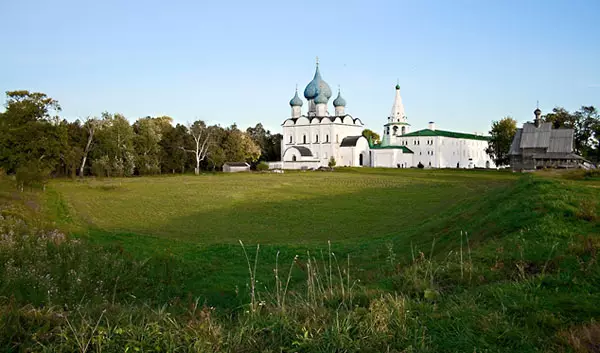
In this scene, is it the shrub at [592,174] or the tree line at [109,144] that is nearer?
the shrub at [592,174]

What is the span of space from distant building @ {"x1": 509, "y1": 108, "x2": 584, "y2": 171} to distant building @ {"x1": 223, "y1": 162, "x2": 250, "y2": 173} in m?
37.6

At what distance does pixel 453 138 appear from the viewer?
83438 mm

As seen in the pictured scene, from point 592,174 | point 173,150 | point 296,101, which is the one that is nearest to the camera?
point 592,174

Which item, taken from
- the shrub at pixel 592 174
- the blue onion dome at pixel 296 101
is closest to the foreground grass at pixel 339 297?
the shrub at pixel 592 174

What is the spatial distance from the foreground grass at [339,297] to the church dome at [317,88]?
76790 mm

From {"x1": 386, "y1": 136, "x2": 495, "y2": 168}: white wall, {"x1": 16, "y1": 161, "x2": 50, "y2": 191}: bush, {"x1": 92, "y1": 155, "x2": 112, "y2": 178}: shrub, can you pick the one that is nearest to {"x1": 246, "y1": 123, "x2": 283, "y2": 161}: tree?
{"x1": 386, "y1": 136, "x2": 495, "y2": 168}: white wall

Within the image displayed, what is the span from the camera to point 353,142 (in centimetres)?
8069

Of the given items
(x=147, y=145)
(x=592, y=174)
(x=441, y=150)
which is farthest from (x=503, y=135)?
(x=147, y=145)

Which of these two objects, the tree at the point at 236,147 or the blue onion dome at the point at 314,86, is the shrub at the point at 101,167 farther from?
the blue onion dome at the point at 314,86

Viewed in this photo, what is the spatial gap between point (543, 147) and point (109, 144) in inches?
1835

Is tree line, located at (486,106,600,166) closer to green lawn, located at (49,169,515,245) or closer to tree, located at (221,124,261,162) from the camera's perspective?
green lawn, located at (49,169,515,245)

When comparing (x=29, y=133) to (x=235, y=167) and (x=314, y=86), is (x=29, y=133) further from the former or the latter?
(x=314, y=86)

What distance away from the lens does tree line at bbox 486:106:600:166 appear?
1976 inches

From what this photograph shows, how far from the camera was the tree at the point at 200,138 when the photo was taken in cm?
7062
